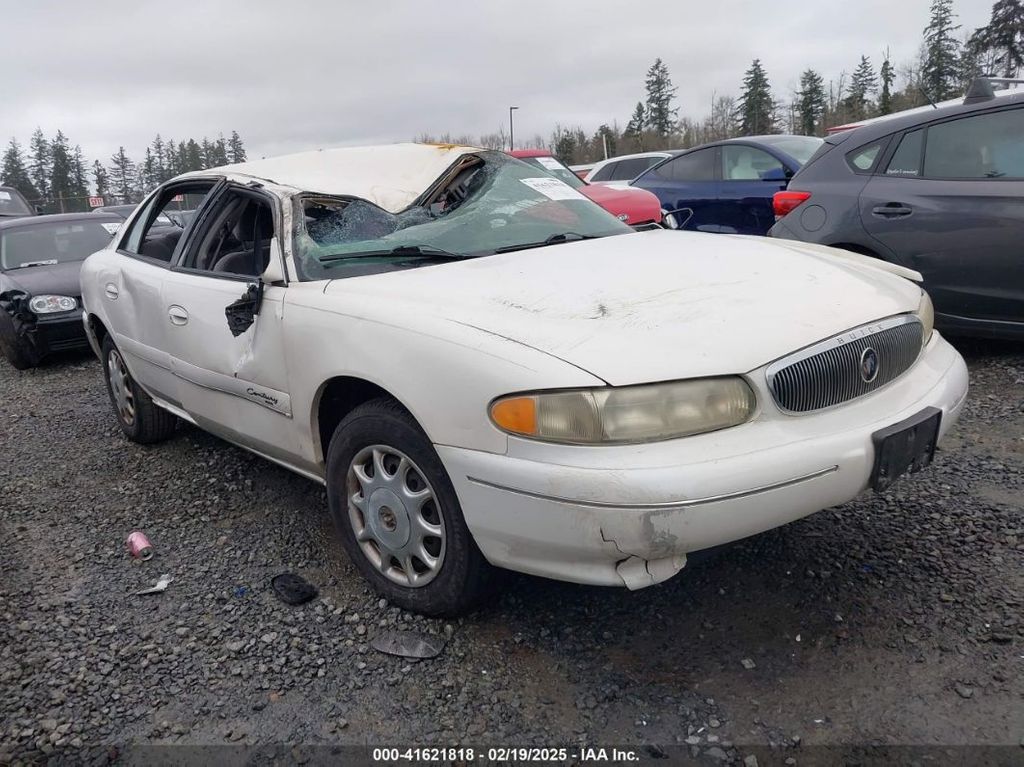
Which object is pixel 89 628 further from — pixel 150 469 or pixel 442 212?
pixel 442 212

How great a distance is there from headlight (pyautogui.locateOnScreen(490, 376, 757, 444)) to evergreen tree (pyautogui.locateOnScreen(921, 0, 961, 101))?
47.3 metres

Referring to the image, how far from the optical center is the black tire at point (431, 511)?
2.42 m

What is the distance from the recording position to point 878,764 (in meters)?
1.94

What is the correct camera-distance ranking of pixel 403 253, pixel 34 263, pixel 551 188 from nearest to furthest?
pixel 403 253
pixel 551 188
pixel 34 263

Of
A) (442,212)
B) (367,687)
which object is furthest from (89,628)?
(442,212)

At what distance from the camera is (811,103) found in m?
51.5

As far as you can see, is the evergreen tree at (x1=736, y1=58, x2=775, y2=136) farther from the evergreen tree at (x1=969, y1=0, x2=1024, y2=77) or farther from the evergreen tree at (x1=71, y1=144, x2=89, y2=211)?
the evergreen tree at (x1=71, y1=144, x2=89, y2=211)

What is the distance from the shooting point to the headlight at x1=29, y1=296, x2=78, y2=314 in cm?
737

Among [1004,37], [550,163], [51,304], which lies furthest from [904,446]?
[1004,37]

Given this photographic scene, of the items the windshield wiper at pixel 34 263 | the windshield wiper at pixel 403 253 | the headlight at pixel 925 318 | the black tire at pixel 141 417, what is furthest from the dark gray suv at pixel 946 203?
the windshield wiper at pixel 34 263

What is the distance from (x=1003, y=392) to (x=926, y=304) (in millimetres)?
1902

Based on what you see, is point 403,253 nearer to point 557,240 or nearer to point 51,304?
point 557,240

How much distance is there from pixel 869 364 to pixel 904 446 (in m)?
0.26

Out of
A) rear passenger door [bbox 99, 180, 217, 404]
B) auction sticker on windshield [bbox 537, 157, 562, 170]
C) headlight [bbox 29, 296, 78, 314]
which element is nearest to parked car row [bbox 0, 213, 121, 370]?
headlight [bbox 29, 296, 78, 314]
